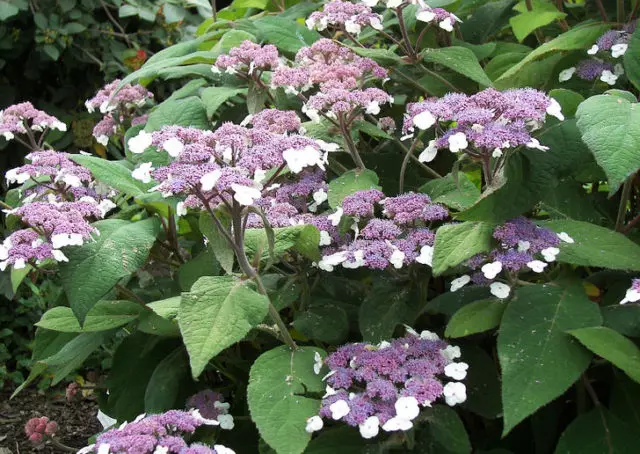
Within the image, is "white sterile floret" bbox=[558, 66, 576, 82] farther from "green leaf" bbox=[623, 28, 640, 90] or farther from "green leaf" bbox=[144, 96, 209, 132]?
"green leaf" bbox=[144, 96, 209, 132]

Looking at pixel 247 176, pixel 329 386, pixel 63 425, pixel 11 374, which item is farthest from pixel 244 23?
pixel 11 374

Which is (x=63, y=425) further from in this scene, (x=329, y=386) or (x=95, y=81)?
(x=329, y=386)

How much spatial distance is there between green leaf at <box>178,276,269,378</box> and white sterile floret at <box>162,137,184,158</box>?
236 mm

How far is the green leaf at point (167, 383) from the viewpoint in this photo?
1.78m

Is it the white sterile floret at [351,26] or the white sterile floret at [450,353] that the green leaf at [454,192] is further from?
the white sterile floret at [351,26]

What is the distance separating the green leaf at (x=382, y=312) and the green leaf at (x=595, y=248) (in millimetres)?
308

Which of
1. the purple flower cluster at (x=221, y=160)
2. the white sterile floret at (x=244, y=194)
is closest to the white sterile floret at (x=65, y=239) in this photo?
the purple flower cluster at (x=221, y=160)

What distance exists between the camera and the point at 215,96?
217 centimetres

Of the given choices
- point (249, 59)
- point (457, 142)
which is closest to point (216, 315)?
point (457, 142)

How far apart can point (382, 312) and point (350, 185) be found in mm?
311

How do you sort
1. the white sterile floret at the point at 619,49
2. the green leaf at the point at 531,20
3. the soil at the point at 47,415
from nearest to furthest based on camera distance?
the white sterile floret at the point at 619,49, the green leaf at the point at 531,20, the soil at the point at 47,415

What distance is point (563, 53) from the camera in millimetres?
2104

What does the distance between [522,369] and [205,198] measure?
59 centimetres

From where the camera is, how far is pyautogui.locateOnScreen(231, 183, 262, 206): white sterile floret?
1.34 m
